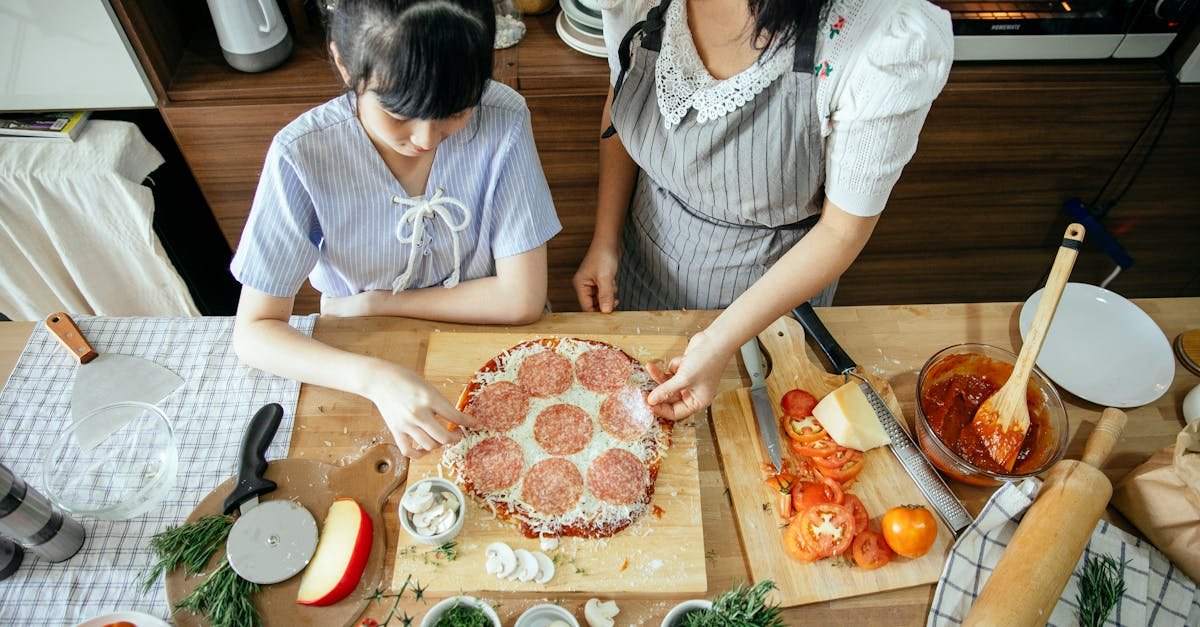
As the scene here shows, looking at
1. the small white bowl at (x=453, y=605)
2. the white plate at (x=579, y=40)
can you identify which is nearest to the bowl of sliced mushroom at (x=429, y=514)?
the small white bowl at (x=453, y=605)

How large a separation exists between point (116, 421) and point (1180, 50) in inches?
106

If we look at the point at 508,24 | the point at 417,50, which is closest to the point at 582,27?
the point at 508,24

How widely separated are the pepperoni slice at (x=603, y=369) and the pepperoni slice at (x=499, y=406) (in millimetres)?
118

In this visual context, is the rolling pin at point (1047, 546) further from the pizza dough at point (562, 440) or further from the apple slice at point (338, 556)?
the apple slice at point (338, 556)

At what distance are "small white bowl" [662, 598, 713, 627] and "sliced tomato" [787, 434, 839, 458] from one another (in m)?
0.34

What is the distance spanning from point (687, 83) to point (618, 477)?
2.36ft

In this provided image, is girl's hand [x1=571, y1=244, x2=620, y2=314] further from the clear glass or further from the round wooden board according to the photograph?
the clear glass

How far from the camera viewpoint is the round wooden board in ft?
3.51

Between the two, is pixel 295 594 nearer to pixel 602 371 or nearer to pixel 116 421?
pixel 116 421

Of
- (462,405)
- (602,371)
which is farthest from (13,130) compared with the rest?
(602,371)

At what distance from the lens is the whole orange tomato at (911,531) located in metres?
1.13

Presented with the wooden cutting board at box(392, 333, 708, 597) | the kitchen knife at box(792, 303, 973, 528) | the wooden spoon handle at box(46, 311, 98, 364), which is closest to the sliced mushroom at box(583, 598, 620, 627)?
the wooden cutting board at box(392, 333, 708, 597)

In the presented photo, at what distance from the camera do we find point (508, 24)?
1.98 meters

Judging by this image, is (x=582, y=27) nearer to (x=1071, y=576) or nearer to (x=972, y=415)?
(x=972, y=415)
